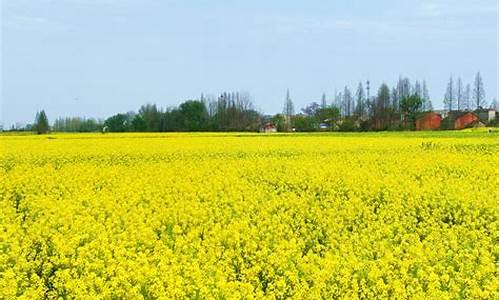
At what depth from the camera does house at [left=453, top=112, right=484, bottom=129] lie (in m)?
57.3

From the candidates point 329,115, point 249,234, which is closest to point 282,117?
point 329,115

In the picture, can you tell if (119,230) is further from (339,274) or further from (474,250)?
(474,250)

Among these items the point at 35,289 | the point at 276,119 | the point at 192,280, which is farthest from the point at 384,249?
the point at 276,119

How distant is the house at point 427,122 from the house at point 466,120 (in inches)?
96.6

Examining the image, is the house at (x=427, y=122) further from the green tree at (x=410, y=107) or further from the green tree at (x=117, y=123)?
the green tree at (x=117, y=123)

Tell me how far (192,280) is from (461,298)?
216cm

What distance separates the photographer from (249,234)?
7234 mm

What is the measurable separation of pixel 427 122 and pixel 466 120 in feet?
11.8

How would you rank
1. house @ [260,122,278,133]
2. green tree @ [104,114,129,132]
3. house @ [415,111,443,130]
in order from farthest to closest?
house @ [415,111,443,130] → house @ [260,122,278,133] → green tree @ [104,114,129,132]

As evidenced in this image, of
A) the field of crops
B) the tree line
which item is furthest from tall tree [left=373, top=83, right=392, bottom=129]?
the field of crops

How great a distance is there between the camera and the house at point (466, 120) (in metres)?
57.3

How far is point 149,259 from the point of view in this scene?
20.4ft

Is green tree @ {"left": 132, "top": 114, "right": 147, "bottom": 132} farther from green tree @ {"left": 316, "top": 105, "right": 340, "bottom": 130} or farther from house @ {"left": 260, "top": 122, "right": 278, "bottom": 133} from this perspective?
green tree @ {"left": 316, "top": 105, "right": 340, "bottom": 130}

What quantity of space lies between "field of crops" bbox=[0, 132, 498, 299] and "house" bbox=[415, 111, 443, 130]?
48.4 m
